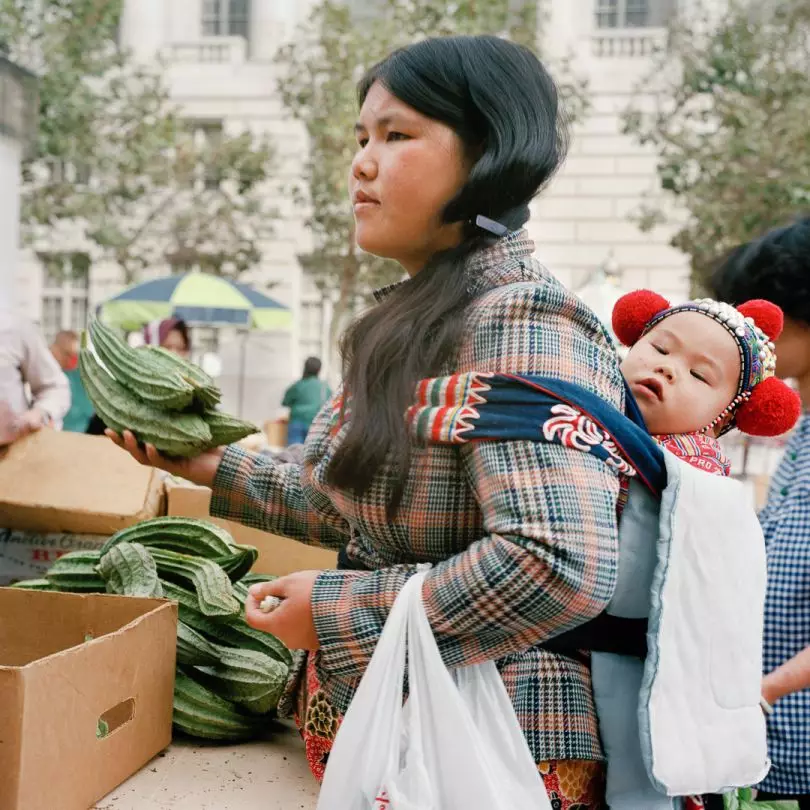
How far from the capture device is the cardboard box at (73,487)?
2.98 m

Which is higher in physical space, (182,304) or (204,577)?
(182,304)

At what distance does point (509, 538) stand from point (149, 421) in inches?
36.1

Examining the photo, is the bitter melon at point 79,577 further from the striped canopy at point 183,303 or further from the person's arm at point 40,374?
the striped canopy at point 183,303

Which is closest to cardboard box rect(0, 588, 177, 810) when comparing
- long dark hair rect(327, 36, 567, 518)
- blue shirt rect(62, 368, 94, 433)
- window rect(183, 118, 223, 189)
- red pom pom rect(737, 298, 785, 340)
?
long dark hair rect(327, 36, 567, 518)

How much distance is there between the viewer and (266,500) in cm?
205

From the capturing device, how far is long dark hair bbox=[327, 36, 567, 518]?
5.08ft

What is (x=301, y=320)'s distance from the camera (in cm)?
2269

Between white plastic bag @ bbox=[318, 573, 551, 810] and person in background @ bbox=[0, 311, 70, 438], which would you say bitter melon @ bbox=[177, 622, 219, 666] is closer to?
white plastic bag @ bbox=[318, 573, 551, 810]

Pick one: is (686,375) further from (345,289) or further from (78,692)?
(345,289)

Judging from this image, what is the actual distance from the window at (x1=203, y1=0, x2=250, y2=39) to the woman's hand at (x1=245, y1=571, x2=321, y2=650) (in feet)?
77.2

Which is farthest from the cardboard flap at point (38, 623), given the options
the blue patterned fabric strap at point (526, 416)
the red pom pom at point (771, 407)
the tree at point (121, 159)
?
the tree at point (121, 159)

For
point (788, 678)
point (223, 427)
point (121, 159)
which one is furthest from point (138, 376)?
point (121, 159)

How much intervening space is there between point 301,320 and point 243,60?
5.85 m

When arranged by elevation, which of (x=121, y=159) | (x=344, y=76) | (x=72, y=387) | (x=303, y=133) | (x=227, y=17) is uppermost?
(x=227, y=17)
